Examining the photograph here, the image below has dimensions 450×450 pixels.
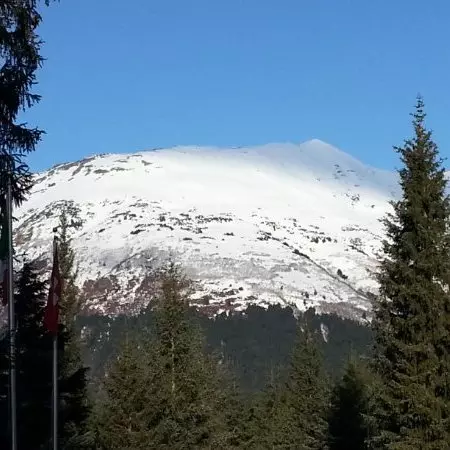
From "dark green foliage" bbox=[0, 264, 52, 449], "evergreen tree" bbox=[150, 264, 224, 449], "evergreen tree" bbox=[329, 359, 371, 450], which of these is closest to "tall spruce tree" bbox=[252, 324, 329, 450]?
"evergreen tree" bbox=[329, 359, 371, 450]

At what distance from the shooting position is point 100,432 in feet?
139

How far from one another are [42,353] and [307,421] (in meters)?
36.4

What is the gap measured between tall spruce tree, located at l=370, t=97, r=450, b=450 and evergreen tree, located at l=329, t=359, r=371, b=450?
19.6 meters

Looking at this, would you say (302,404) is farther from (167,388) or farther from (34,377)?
(34,377)

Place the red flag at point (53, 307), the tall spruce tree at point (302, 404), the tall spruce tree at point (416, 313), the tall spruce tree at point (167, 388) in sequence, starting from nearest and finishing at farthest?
the red flag at point (53, 307) < the tall spruce tree at point (416, 313) < the tall spruce tree at point (167, 388) < the tall spruce tree at point (302, 404)

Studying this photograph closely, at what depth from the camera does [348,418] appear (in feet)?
152

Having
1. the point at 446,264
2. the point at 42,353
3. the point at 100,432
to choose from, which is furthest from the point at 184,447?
the point at 446,264

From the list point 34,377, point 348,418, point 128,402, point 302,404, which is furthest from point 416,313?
point 302,404

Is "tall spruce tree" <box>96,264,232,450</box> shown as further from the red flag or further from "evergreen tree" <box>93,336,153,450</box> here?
the red flag

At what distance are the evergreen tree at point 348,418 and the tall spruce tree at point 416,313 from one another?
773 inches

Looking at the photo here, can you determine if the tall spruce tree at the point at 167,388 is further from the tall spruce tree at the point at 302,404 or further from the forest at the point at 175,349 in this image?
the tall spruce tree at the point at 302,404

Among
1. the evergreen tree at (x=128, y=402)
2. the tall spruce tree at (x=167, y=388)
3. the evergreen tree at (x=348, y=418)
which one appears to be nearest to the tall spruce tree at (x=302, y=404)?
the evergreen tree at (x=348, y=418)

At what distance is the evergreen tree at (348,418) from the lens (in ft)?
150

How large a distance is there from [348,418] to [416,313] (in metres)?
22.8
